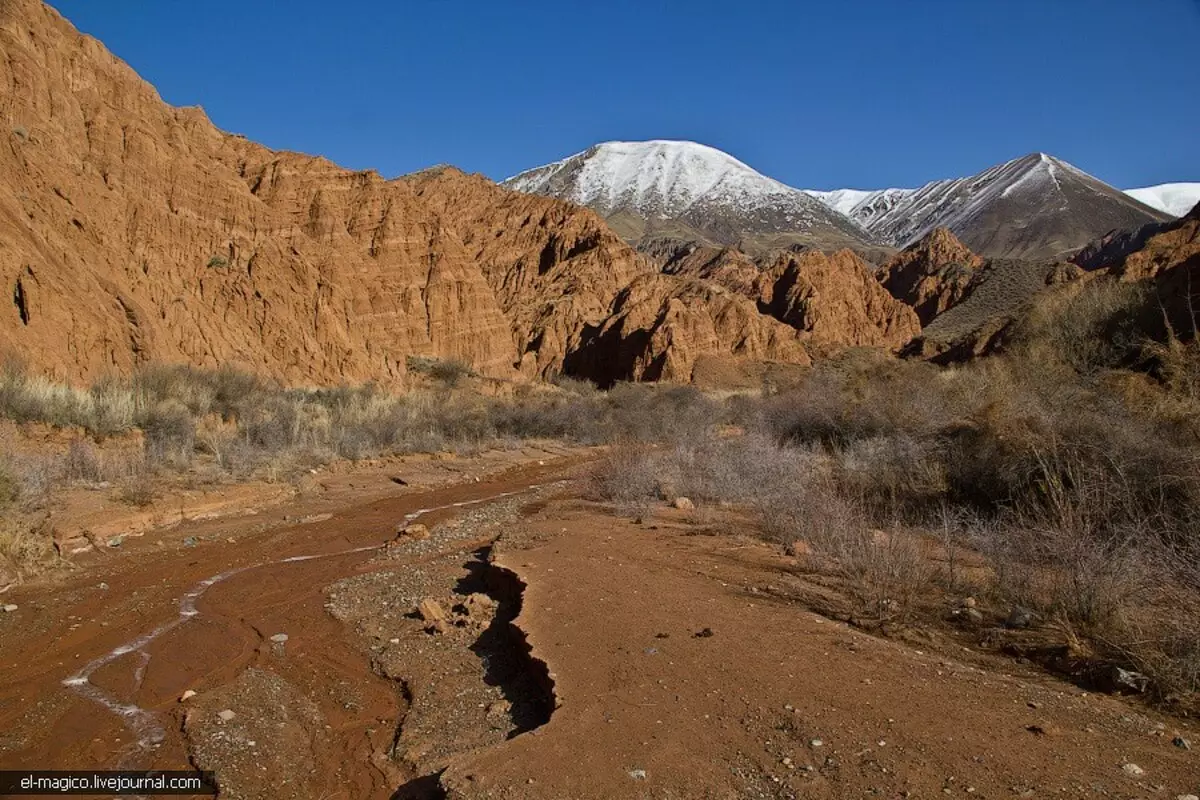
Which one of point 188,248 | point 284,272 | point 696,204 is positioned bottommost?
point 284,272

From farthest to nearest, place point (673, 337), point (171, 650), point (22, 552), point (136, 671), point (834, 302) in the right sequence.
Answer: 1. point (834, 302)
2. point (673, 337)
3. point (22, 552)
4. point (171, 650)
5. point (136, 671)

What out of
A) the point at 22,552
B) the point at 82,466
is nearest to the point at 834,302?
the point at 82,466

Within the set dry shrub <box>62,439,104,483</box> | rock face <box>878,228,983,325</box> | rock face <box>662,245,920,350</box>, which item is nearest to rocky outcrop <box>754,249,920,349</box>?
rock face <box>662,245,920,350</box>

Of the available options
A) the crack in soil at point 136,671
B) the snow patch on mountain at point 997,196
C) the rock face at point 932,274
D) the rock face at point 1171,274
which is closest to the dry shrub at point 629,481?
the crack in soil at point 136,671

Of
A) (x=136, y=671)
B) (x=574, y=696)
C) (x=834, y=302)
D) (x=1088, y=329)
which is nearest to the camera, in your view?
(x=574, y=696)

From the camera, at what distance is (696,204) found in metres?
171

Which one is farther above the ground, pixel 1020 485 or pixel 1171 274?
pixel 1171 274

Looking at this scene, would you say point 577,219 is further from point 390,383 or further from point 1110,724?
point 1110,724

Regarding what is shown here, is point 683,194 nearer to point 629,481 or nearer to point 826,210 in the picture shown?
point 826,210

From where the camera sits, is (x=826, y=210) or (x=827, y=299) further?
(x=826, y=210)

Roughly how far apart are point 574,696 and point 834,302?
7890cm

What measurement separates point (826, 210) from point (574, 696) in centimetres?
19127

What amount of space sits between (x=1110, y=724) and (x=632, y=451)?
44.9 ft

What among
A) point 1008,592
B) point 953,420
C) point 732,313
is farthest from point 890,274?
point 1008,592
